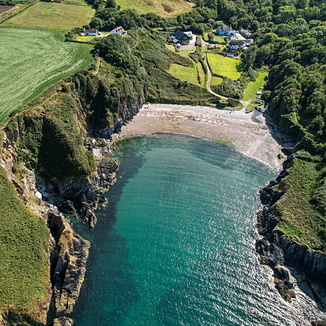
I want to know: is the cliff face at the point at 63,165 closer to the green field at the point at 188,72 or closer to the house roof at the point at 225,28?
the green field at the point at 188,72

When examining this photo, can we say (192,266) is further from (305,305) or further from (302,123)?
(302,123)

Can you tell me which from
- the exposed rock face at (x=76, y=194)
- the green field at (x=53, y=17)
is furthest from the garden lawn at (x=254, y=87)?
the green field at (x=53, y=17)

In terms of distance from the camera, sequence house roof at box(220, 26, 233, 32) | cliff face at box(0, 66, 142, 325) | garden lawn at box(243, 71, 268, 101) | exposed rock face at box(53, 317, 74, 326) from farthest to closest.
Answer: house roof at box(220, 26, 233, 32) < garden lawn at box(243, 71, 268, 101) < cliff face at box(0, 66, 142, 325) < exposed rock face at box(53, 317, 74, 326)

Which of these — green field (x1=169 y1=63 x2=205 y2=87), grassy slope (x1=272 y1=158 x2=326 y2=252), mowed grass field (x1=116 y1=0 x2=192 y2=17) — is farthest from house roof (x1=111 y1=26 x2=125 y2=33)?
grassy slope (x1=272 y1=158 x2=326 y2=252)

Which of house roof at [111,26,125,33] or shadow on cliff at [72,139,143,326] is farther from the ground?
house roof at [111,26,125,33]

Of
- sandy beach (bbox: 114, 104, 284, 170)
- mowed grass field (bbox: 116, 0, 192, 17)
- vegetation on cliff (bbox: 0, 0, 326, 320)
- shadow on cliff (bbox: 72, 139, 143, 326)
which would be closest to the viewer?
shadow on cliff (bbox: 72, 139, 143, 326)

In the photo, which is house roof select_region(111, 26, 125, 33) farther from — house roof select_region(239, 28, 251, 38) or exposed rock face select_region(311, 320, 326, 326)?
exposed rock face select_region(311, 320, 326, 326)

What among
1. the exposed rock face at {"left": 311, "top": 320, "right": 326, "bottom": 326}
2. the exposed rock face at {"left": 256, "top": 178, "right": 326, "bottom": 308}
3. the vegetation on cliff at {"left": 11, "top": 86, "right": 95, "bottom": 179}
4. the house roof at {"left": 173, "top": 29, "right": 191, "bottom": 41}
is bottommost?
the exposed rock face at {"left": 311, "top": 320, "right": 326, "bottom": 326}
